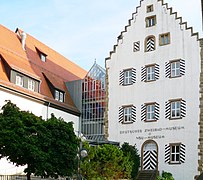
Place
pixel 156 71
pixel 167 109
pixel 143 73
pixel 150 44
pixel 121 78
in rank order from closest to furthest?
pixel 167 109
pixel 156 71
pixel 143 73
pixel 150 44
pixel 121 78

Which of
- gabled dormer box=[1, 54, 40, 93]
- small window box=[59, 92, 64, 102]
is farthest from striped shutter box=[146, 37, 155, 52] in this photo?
gabled dormer box=[1, 54, 40, 93]

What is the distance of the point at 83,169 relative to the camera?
87.0 ft

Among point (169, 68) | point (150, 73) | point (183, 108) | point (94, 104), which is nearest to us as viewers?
point (183, 108)

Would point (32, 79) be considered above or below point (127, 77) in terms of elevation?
below

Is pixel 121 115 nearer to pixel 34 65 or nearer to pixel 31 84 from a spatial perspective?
pixel 31 84

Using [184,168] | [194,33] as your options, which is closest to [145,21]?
[194,33]

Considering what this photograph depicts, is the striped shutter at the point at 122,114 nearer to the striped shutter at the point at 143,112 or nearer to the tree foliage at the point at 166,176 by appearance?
the striped shutter at the point at 143,112

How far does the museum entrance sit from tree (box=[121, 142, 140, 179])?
0.60m

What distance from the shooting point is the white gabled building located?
31.6 meters

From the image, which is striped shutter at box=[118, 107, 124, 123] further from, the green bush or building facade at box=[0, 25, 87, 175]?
the green bush

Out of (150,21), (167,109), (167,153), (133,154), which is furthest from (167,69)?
(133,154)

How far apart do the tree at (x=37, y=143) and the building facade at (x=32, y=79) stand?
9.34 metres

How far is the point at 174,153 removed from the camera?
32.0 meters

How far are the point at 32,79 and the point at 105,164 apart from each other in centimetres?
1025
